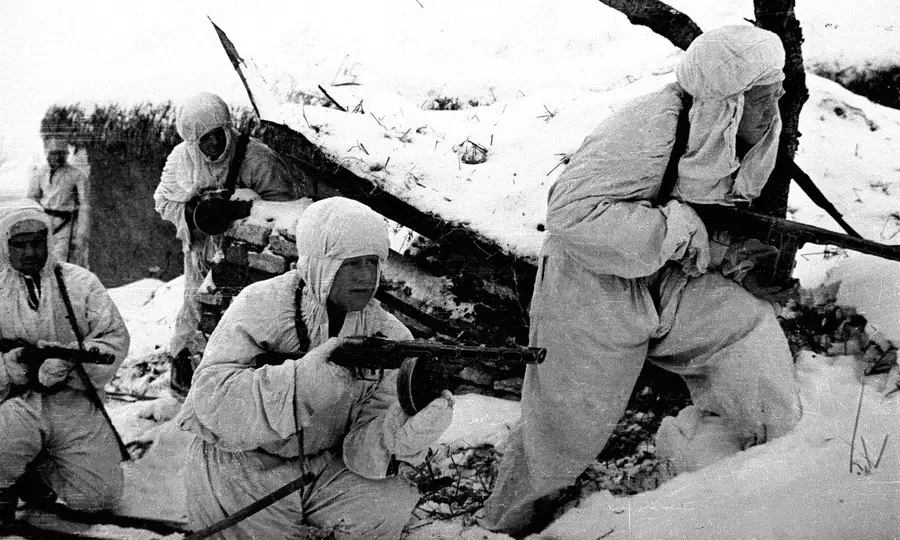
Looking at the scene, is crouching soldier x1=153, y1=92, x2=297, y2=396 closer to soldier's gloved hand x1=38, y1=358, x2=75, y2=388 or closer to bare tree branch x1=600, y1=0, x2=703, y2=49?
soldier's gloved hand x1=38, y1=358, x2=75, y2=388

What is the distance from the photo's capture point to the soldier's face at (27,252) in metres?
4.28

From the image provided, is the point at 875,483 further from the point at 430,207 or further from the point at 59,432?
the point at 59,432

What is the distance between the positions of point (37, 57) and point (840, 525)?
16.5ft

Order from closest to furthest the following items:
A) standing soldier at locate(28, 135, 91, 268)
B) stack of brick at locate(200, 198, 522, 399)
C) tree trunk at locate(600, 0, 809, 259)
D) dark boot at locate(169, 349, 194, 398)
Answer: tree trunk at locate(600, 0, 809, 259) → stack of brick at locate(200, 198, 522, 399) → dark boot at locate(169, 349, 194, 398) → standing soldier at locate(28, 135, 91, 268)

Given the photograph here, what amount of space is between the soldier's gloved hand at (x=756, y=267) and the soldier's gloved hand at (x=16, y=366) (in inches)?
132

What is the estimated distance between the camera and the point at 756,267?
303 centimetres

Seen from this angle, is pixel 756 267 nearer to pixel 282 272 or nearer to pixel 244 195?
pixel 282 272

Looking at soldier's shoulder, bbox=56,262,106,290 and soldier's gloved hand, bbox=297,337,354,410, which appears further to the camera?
soldier's shoulder, bbox=56,262,106,290

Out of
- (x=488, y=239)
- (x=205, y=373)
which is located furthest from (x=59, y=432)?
(x=488, y=239)

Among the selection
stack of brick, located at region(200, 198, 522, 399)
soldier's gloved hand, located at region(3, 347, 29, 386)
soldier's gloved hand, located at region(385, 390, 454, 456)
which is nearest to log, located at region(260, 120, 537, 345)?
stack of brick, located at region(200, 198, 522, 399)

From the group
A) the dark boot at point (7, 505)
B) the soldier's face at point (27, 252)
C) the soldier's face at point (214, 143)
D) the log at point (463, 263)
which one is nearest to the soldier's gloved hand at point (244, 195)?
the soldier's face at point (214, 143)

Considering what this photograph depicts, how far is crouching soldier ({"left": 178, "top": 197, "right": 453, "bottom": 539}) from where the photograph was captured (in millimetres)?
2826

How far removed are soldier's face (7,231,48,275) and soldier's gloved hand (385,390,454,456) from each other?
2420 mm

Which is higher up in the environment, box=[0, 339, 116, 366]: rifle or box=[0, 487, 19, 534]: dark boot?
box=[0, 339, 116, 366]: rifle
